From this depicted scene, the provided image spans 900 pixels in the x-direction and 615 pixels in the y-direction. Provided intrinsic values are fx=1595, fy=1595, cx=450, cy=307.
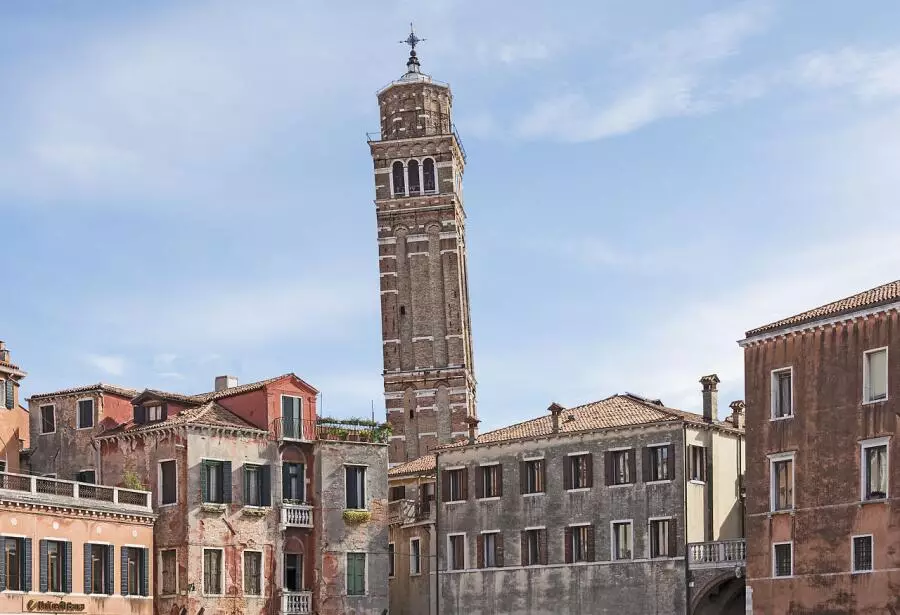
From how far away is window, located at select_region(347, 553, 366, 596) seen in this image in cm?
6131

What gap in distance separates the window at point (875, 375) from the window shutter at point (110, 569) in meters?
26.0

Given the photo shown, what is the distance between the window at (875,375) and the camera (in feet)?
166

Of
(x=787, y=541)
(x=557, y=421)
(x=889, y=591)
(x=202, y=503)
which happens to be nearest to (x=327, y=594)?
(x=202, y=503)

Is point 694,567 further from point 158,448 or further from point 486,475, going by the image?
point 158,448

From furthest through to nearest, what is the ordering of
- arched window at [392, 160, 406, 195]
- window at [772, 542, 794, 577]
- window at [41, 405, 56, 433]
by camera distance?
arched window at [392, 160, 406, 195] → window at [41, 405, 56, 433] → window at [772, 542, 794, 577]

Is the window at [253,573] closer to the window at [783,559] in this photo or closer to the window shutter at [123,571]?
the window shutter at [123,571]

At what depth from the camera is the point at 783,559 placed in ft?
174

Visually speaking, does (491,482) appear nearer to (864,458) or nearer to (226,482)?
(226,482)

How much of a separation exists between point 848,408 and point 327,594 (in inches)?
835

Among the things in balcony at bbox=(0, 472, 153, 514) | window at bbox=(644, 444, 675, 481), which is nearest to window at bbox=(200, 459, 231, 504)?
balcony at bbox=(0, 472, 153, 514)

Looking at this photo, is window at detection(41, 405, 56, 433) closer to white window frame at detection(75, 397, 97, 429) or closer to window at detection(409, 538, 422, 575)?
white window frame at detection(75, 397, 97, 429)

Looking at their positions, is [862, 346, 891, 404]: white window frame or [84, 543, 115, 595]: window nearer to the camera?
[862, 346, 891, 404]: white window frame

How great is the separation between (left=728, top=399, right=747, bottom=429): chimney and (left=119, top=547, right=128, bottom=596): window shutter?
2389 cm

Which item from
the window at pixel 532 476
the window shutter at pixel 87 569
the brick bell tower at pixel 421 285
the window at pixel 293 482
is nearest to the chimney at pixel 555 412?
the window at pixel 532 476
